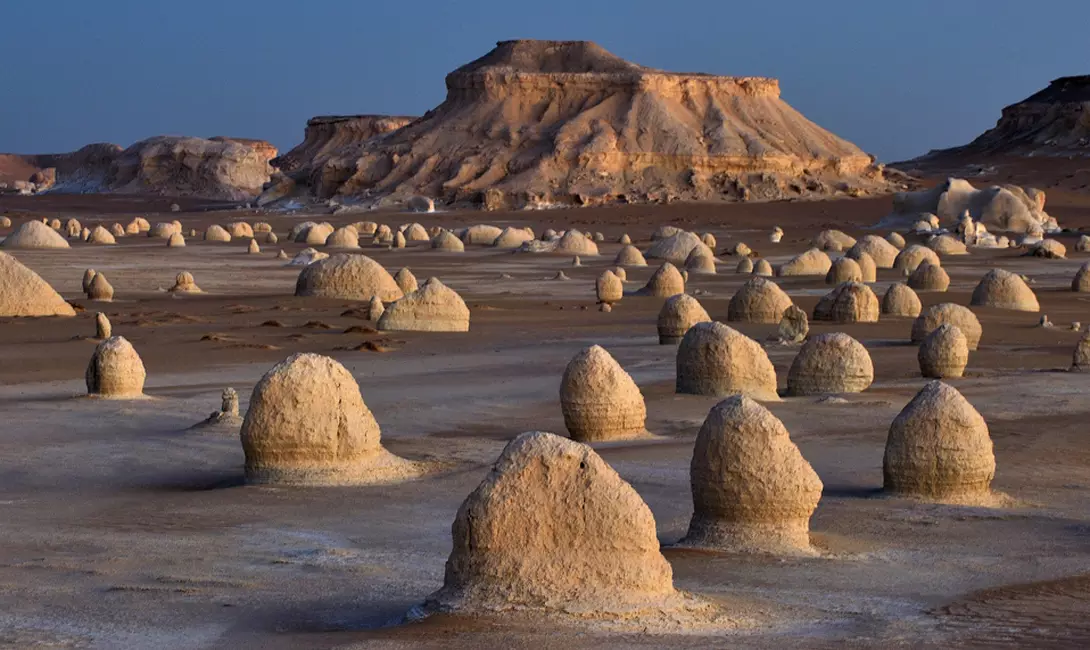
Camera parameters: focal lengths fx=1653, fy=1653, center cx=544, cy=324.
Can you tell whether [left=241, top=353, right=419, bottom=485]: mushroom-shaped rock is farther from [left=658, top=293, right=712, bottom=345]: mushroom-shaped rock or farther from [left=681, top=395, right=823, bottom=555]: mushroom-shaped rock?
[left=658, top=293, right=712, bottom=345]: mushroom-shaped rock

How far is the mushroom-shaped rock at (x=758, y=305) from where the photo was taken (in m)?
16.0

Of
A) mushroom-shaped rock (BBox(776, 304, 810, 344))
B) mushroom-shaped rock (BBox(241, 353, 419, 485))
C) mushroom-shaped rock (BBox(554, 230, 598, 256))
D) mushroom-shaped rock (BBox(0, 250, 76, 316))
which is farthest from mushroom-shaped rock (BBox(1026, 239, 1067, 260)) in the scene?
mushroom-shaped rock (BBox(241, 353, 419, 485))

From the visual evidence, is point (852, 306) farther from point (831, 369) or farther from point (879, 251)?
point (879, 251)

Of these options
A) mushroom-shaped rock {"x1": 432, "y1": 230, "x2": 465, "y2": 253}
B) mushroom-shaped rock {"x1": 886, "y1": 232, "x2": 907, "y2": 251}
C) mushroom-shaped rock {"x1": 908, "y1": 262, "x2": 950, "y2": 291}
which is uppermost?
mushroom-shaped rock {"x1": 432, "y1": 230, "x2": 465, "y2": 253}

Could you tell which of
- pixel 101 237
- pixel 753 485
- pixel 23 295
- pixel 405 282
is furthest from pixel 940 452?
pixel 101 237

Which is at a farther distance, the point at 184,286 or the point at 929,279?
the point at 929,279

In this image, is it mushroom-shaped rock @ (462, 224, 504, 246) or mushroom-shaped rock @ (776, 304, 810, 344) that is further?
mushroom-shaped rock @ (462, 224, 504, 246)

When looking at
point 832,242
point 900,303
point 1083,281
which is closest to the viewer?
point 900,303

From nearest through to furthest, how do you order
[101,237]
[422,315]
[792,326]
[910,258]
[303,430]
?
[303,430] → [792,326] → [422,315] → [910,258] → [101,237]

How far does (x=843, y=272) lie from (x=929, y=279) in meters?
1.32

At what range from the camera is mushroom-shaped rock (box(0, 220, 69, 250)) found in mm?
31047

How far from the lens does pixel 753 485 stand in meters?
6.41

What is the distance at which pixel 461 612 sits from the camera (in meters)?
4.96

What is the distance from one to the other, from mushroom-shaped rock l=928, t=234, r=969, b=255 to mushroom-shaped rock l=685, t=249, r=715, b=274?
6.92 metres
